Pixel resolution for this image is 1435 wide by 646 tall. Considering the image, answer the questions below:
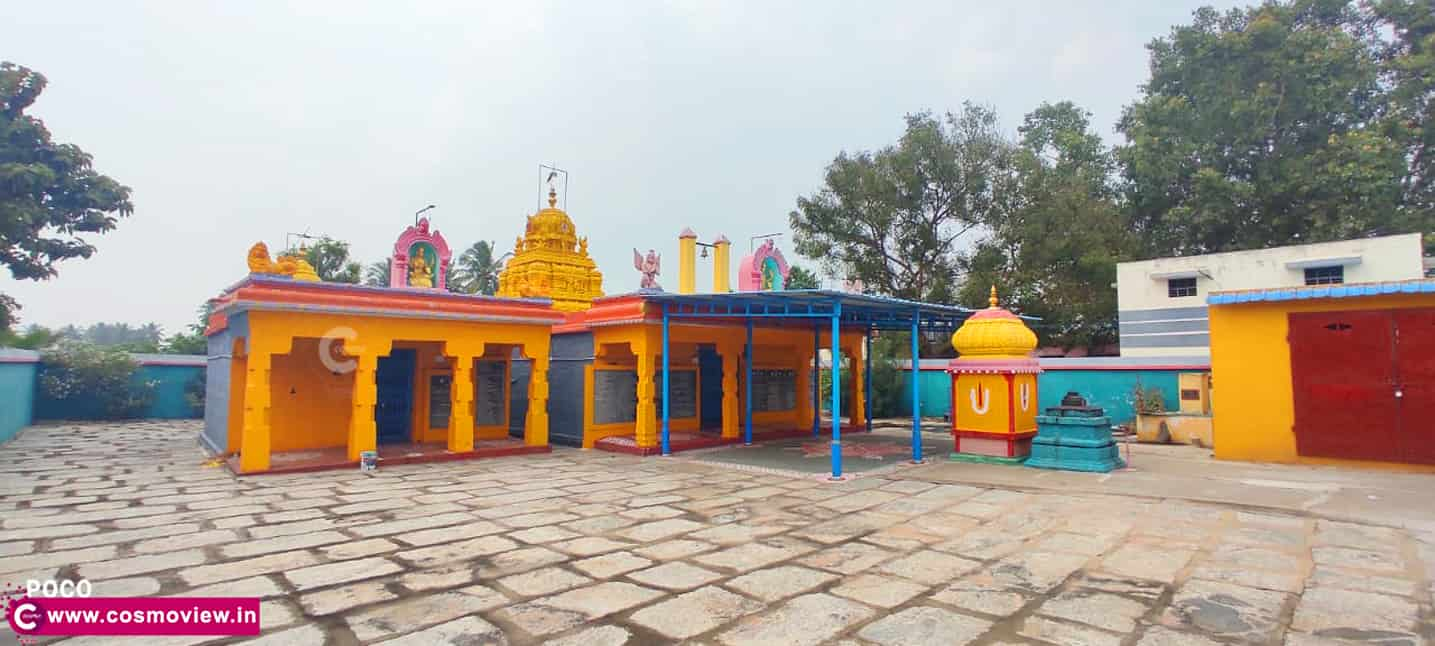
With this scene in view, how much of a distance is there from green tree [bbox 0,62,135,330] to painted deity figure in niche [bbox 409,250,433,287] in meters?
9.29

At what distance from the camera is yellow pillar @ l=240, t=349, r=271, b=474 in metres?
10.2

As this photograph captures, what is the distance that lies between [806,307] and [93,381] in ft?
70.7

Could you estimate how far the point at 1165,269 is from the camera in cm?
2100

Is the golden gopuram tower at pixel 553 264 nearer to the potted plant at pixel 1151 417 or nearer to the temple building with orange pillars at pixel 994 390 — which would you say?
the temple building with orange pillars at pixel 994 390

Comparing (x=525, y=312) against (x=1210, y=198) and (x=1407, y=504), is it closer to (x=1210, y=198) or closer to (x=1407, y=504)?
(x=1407, y=504)

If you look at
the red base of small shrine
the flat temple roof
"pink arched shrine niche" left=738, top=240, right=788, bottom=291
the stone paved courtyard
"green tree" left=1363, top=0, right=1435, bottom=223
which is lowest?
the stone paved courtyard

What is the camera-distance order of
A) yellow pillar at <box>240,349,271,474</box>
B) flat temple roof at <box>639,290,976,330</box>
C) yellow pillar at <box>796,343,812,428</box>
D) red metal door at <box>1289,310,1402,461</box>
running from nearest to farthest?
red metal door at <box>1289,310,1402,461</box> < flat temple roof at <box>639,290,976,330</box> < yellow pillar at <box>240,349,271,474</box> < yellow pillar at <box>796,343,812,428</box>

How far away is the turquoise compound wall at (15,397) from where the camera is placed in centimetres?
1502

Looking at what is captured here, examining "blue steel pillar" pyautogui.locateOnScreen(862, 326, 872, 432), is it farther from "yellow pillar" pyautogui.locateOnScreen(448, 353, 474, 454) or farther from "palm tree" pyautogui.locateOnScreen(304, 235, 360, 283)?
"palm tree" pyautogui.locateOnScreen(304, 235, 360, 283)

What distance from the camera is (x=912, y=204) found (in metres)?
23.0

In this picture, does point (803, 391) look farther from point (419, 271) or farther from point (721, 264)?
point (419, 271)

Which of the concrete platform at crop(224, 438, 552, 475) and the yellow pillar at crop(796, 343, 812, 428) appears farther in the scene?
the yellow pillar at crop(796, 343, 812, 428)

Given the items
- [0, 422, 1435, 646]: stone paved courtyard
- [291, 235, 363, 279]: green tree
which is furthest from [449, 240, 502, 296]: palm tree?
[0, 422, 1435, 646]: stone paved courtyard

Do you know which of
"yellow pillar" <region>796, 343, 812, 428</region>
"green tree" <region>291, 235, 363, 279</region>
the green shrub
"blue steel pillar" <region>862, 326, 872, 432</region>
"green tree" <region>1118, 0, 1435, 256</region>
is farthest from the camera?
"green tree" <region>291, 235, 363, 279</region>
